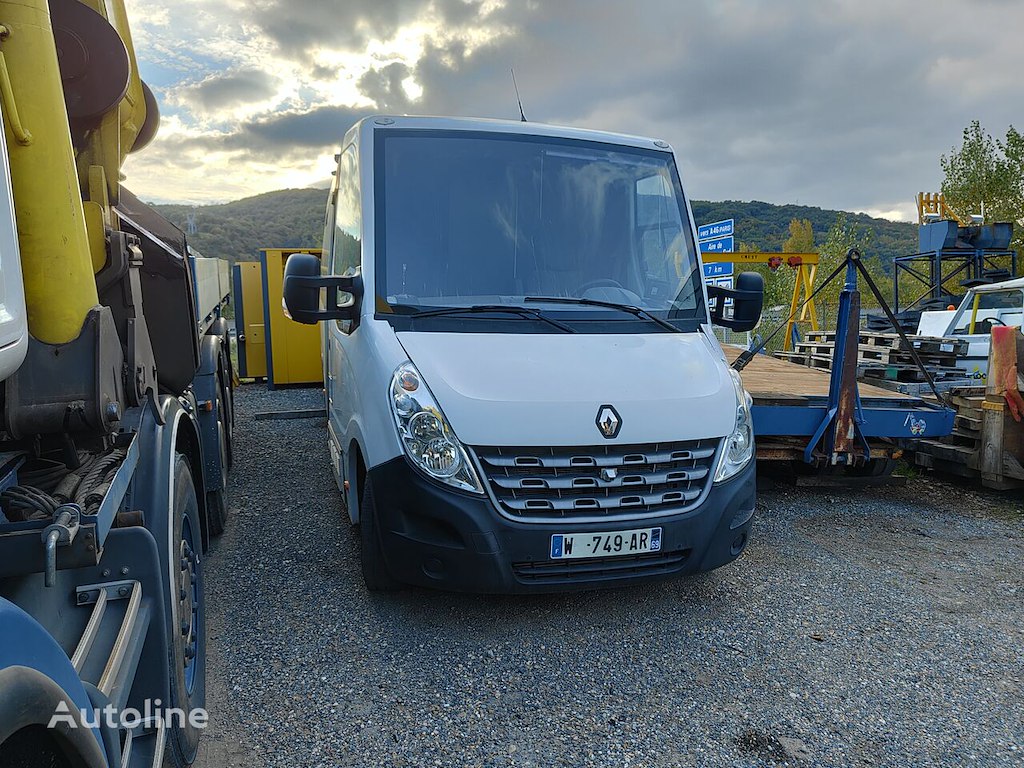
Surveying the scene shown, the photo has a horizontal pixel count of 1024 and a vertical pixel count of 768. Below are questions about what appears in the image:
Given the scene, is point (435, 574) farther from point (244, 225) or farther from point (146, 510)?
point (244, 225)

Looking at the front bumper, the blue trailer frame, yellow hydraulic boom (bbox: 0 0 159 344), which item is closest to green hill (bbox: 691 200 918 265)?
the blue trailer frame

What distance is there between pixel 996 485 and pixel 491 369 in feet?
15.2

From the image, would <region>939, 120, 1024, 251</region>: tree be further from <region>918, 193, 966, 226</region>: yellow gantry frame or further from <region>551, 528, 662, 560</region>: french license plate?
<region>551, 528, 662, 560</region>: french license plate

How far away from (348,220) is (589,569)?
2492 mm

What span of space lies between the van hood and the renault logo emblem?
19 millimetres

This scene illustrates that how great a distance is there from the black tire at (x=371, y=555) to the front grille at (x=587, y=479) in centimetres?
69

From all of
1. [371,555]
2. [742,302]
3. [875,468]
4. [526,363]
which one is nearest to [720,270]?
[875,468]

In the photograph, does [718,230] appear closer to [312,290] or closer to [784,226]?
[312,290]

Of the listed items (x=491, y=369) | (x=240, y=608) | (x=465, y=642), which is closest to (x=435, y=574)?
(x=465, y=642)

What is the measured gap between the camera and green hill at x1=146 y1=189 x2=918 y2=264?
54250mm

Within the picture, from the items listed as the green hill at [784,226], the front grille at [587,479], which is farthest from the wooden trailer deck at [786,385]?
the green hill at [784,226]

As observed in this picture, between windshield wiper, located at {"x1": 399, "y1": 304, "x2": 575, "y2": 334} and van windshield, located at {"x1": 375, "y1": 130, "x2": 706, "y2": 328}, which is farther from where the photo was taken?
van windshield, located at {"x1": 375, "y1": 130, "x2": 706, "y2": 328}

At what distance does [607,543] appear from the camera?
3.06m

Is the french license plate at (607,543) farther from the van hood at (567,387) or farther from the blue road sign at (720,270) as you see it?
the blue road sign at (720,270)
